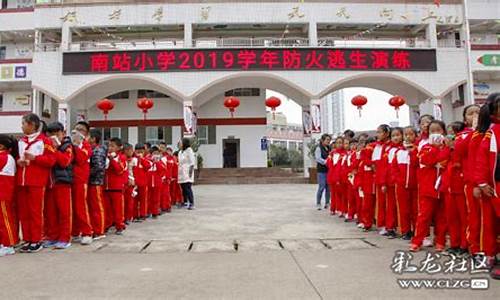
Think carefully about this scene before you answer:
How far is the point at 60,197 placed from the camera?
4051 millimetres

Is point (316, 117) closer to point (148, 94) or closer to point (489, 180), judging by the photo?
point (148, 94)

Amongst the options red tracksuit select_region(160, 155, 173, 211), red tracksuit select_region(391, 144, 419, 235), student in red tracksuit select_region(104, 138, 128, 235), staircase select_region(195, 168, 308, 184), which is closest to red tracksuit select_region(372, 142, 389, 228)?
red tracksuit select_region(391, 144, 419, 235)

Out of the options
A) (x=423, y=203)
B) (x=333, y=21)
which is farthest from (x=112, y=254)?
(x=333, y=21)

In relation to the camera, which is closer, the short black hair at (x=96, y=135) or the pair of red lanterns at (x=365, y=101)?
the short black hair at (x=96, y=135)

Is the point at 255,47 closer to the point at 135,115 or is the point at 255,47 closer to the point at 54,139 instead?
the point at 135,115

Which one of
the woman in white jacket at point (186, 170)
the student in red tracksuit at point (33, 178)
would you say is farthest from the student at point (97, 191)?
the woman in white jacket at point (186, 170)

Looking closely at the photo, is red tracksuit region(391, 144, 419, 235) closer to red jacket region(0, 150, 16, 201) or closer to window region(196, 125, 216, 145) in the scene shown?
red jacket region(0, 150, 16, 201)

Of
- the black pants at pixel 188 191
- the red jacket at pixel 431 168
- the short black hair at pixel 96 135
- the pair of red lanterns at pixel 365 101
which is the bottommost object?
the black pants at pixel 188 191

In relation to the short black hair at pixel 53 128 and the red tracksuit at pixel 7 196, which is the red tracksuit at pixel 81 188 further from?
the red tracksuit at pixel 7 196

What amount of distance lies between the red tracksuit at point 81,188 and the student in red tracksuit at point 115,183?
0.52 metres

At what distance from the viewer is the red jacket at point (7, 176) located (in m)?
3.76

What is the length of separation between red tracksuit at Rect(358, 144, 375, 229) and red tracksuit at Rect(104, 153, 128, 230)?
10.8 feet

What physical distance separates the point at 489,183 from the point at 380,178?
1.78 m

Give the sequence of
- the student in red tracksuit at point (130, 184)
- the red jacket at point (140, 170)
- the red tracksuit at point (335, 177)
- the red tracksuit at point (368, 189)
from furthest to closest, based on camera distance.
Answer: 1. the red tracksuit at point (335, 177)
2. the red jacket at point (140, 170)
3. the student in red tracksuit at point (130, 184)
4. the red tracksuit at point (368, 189)
